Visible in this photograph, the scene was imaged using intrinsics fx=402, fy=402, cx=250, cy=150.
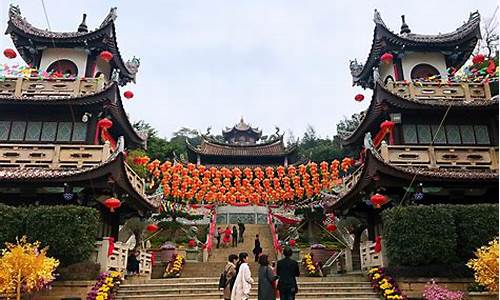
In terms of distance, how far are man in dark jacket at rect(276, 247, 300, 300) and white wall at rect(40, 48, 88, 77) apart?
1375 centimetres

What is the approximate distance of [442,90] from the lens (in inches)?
621

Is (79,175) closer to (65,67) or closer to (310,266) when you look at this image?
(65,67)

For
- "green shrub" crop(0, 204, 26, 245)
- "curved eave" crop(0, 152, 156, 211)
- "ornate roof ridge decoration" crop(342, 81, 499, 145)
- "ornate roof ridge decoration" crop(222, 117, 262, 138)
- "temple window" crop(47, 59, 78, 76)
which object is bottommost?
"green shrub" crop(0, 204, 26, 245)

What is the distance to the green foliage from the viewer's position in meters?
11.0

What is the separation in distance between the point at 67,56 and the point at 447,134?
16.2m

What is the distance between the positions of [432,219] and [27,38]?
672 inches

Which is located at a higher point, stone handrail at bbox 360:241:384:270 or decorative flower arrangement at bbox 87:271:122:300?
stone handrail at bbox 360:241:384:270

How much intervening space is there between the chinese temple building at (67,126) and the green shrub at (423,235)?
28.1 ft

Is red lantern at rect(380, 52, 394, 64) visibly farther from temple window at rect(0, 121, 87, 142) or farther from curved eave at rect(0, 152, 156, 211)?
temple window at rect(0, 121, 87, 142)

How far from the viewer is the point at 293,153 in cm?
4206

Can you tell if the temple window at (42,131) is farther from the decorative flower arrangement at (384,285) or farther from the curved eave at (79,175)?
the decorative flower arrangement at (384,285)

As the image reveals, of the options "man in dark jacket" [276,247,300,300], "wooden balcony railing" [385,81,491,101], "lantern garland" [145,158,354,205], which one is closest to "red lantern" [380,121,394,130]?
"wooden balcony railing" [385,81,491,101]

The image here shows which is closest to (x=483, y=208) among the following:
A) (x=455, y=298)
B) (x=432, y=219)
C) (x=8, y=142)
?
(x=432, y=219)

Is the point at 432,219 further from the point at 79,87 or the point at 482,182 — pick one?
the point at 79,87
